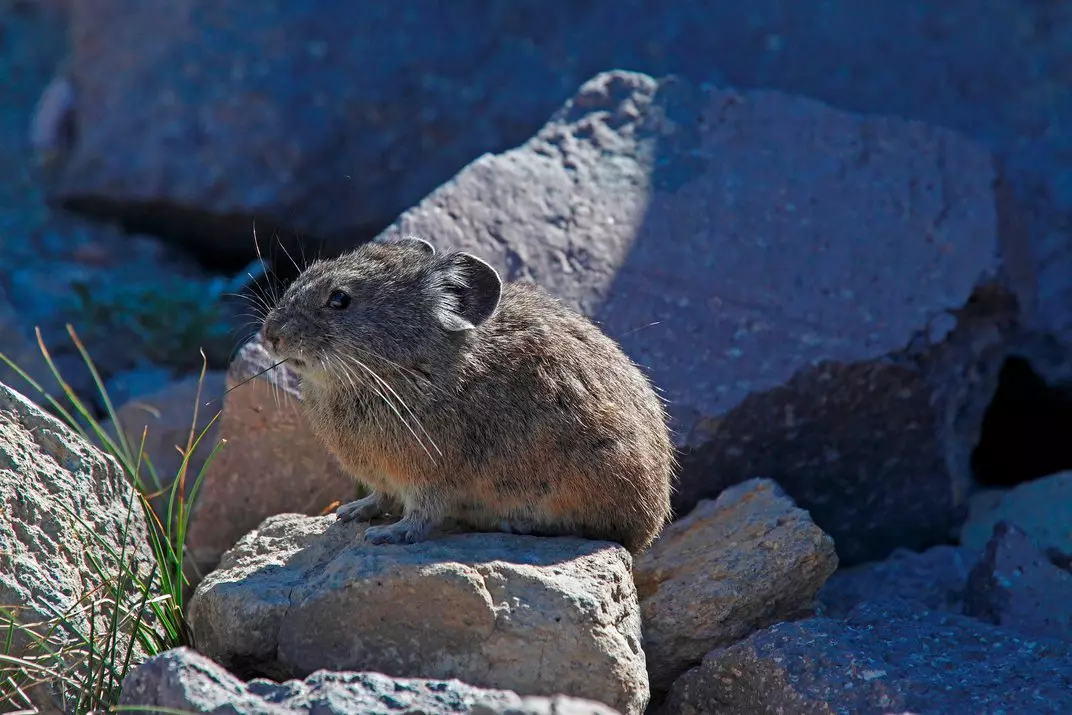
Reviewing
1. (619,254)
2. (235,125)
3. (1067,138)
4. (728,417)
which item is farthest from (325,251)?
(1067,138)

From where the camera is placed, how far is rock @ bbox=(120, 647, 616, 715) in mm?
3898

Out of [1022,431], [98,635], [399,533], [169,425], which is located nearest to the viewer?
[98,635]

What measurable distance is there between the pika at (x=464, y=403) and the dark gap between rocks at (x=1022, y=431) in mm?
3736

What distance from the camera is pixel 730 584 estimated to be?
5.61 m

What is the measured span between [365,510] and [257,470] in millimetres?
1137

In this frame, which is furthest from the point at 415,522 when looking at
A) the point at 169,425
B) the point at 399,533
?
the point at 169,425

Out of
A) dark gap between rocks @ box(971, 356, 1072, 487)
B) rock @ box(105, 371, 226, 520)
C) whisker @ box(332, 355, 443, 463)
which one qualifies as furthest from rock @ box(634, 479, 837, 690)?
dark gap between rocks @ box(971, 356, 1072, 487)

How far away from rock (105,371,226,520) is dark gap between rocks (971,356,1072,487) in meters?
4.87

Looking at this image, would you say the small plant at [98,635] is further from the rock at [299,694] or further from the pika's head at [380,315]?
the pika's head at [380,315]

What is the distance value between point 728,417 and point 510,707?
10.3 feet

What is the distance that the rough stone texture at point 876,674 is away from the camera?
188 inches

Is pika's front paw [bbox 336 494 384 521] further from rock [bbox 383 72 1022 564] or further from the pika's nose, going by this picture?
rock [bbox 383 72 1022 564]

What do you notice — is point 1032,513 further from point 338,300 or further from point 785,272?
point 338,300

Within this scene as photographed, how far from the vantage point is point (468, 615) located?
4.70 metres
